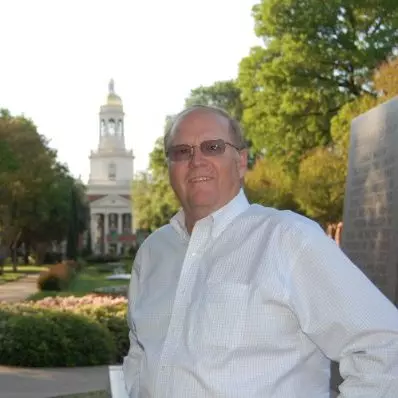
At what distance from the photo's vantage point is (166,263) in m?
2.59

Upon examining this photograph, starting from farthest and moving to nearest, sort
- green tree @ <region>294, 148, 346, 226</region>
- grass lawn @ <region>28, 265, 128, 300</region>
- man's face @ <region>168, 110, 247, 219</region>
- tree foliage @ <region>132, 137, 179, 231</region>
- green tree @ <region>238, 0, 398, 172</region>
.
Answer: tree foliage @ <region>132, 137, 179, 231</region> → green tree @ <region>238, 0, 398, 172</region> → green tree @ <region>294, 148, 346, 226</region> → grass lawn @ <region>28, 265, 128, 300</region> → man's face @ <region>168, 110, 247, 219</region>

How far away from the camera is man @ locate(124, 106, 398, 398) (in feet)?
6.86

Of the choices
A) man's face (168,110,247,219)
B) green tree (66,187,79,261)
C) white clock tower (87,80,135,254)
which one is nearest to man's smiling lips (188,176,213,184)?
man's face (168,110,247,219)

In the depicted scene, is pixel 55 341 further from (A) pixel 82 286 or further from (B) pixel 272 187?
(A) pixel 82 286

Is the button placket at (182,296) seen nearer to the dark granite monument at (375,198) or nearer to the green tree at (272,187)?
the dark granite monument at (375,198)

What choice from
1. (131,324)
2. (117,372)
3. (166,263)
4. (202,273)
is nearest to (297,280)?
(202,273)

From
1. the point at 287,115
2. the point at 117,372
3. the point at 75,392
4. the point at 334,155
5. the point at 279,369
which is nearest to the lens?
the point at 279,369

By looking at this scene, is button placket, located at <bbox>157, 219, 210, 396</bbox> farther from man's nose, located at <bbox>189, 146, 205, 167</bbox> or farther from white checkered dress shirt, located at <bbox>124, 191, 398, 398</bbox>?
man's nose, located at <bbox>189, 146, 205, 167</bbox>

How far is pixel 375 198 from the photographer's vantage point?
7039 mm

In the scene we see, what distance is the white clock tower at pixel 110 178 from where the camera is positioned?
128 metres

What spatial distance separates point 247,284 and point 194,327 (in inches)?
7.0

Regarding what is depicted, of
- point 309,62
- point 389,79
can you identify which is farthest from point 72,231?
point 389,79

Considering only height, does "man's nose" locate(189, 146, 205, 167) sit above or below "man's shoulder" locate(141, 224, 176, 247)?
above

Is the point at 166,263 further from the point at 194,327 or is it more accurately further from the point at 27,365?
the point at 27,365
